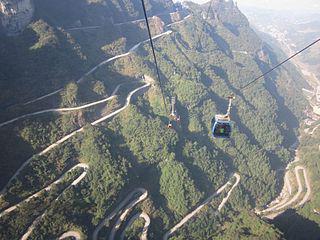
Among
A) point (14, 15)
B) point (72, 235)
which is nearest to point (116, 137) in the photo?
point (72, 235)

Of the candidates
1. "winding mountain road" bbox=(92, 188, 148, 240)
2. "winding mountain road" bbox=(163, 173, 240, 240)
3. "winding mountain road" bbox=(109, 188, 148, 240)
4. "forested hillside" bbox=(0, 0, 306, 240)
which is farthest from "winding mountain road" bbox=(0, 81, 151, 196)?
"winding mountain road" bbox=(163, 173, 240, 240)

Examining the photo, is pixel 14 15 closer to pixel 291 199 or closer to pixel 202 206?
pixel 202 206

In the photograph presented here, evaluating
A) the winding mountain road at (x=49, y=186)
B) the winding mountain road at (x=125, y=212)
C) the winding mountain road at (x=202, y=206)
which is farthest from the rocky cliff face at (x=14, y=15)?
the winding mountain road at (x=202, y=206)

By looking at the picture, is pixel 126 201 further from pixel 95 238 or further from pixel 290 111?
pixel 290 111

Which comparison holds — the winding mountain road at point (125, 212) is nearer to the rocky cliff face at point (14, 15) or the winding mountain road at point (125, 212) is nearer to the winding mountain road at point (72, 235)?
the winding mountain road at point (72, 235)

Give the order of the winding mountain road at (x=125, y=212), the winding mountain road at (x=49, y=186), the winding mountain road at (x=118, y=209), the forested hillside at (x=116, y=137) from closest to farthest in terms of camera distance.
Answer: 1. the winding mountain road at (x=49, y=186)
2. the forested hillside at (x=116, y=137)
3. the winding mountain road at (x=118, y=209)
4. the winding mountain road at (x=125, y=212)
